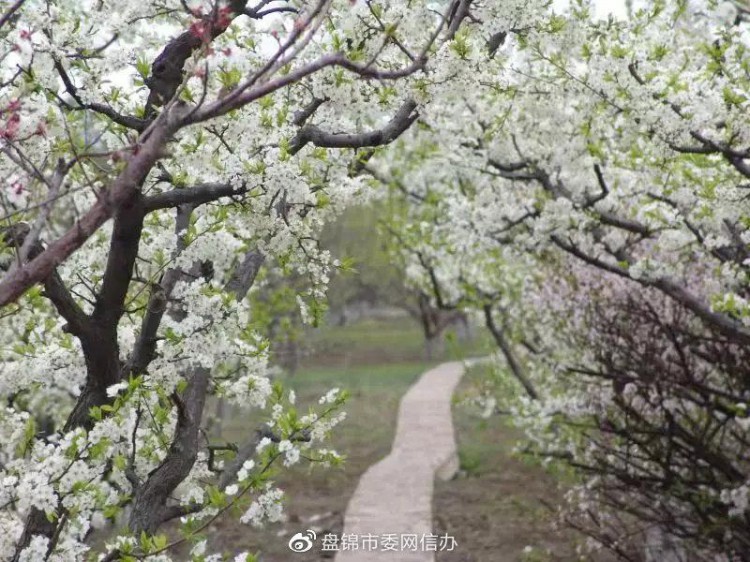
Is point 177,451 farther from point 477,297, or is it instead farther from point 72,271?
point 477,297

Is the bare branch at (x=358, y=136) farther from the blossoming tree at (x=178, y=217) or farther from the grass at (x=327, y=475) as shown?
the grass at (x=327, y=475)

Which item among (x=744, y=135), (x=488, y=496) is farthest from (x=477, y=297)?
(x=744, y=135)

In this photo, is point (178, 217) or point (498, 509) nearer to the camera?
point (178, 217)

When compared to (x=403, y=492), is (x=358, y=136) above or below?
below

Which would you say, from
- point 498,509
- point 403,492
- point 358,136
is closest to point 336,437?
point 403,492

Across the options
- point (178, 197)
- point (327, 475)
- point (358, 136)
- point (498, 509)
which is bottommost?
point (178, 197)

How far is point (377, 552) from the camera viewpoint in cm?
815

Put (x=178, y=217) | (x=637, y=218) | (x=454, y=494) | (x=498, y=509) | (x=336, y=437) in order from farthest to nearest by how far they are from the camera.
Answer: (x=336, y=437) < (x=454, y=494) < (x=498, y=509) < (x=637, y=218) < (x=178, y=217)

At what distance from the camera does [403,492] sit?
10.9 m

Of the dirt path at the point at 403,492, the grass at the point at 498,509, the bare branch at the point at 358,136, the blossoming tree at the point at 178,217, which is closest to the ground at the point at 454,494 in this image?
the grass at the point at 498,509

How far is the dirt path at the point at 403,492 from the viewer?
27.3ft

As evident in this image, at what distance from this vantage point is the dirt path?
8.32m

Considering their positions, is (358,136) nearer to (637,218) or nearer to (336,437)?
(637,218)

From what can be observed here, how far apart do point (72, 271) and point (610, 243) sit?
4.41 m
